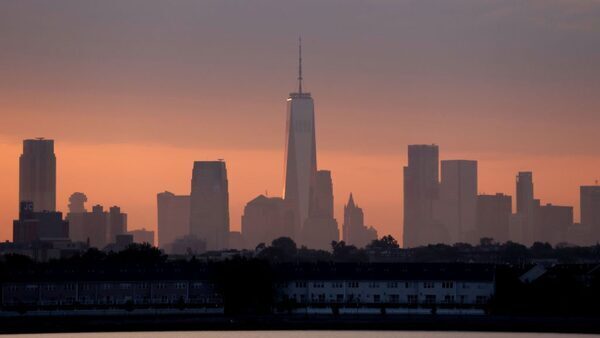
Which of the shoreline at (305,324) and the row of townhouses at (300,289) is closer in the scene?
the shoreline at (305,324)

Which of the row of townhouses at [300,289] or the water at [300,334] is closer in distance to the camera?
the water at [300,334]

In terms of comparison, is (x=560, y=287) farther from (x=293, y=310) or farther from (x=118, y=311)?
(x=118, y=311)

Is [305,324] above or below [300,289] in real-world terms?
below

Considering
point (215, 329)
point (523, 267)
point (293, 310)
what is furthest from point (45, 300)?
point (523, 267)

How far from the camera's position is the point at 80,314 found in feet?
483

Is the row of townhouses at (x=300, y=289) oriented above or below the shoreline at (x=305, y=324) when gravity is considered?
above

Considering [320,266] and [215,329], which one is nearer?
[215,329]

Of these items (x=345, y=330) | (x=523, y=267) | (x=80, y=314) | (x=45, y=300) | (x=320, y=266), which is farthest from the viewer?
(x=523, y=267)

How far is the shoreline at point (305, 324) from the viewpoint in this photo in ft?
435

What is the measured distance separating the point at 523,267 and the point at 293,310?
3827 cm

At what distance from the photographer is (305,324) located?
13638cm

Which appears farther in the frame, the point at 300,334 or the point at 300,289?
the point at 300,289

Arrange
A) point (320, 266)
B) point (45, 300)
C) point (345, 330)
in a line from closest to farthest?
point (345, 330), point (45, 300), point (320, 266)

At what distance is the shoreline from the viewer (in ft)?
435
